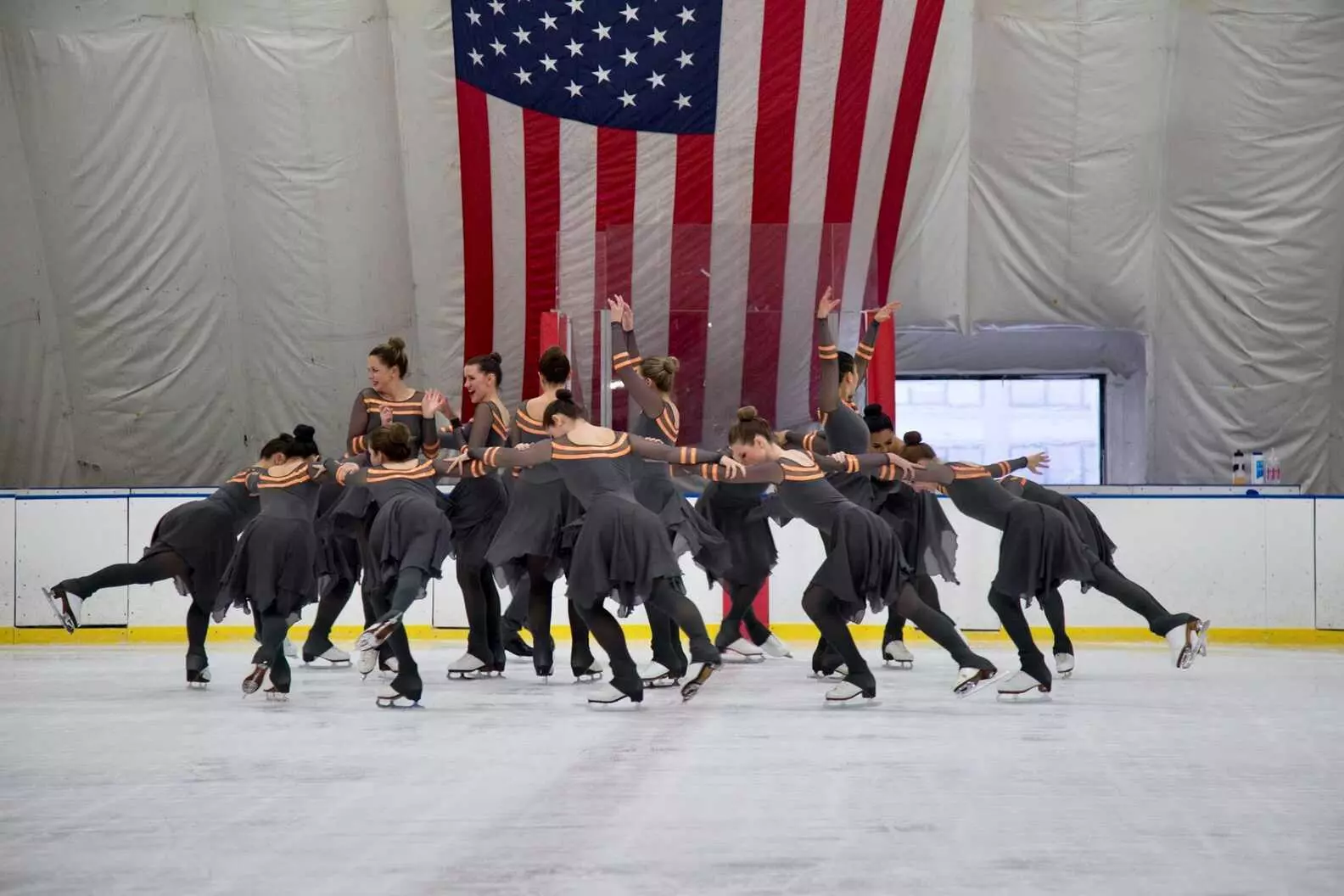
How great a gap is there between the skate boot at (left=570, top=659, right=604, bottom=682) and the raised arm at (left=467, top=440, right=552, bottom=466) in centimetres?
120

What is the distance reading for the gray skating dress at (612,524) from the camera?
664 centimetres

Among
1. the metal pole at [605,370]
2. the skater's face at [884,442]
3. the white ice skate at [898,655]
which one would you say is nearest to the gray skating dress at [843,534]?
the skater's face at [884,442]

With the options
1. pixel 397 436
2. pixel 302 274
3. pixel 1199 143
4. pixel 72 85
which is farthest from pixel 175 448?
pixel 1199 143

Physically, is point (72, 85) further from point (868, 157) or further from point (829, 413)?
point (829, 413)

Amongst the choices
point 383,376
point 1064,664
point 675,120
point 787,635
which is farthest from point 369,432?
point 675,120

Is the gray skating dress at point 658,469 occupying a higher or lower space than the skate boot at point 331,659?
higher

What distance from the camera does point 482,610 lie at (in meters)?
8.12

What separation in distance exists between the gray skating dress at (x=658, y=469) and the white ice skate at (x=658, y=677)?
22.2 inches

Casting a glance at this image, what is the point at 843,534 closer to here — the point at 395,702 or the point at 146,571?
the point at 395,702

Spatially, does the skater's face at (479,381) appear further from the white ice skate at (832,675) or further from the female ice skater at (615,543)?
the white ice skate at (832,675)

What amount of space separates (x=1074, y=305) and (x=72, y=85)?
29.4 feet

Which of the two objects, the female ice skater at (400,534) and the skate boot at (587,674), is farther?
the skate boot at (587,674)

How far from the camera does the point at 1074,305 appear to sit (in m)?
14.4

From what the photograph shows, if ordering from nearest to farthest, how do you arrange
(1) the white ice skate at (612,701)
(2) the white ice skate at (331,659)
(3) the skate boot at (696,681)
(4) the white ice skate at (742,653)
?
(3) the skate boot at (696,681), (1) the white ice skate at (612,701), (2) the white ice skate at (331,659), (4) the white ice skate at (742,653)
